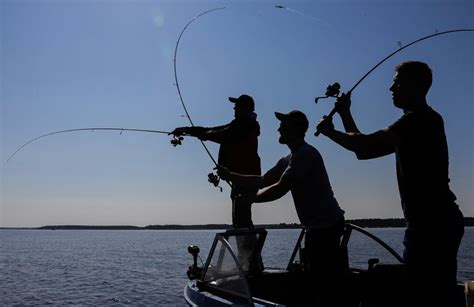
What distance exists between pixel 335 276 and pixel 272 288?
2417 mm

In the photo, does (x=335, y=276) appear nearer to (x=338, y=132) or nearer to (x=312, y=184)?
(x=312, y=184)

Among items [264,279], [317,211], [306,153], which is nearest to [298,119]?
[306,153]

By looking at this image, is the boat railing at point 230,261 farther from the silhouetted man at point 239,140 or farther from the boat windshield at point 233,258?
the silhouetted man at point 239,140

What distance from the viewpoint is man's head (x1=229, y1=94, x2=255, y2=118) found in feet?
24.1

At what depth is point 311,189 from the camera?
177 inches

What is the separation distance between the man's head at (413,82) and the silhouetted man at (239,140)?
3866 mm

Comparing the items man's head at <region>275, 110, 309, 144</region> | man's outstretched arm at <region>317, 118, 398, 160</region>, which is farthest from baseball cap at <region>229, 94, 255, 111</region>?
man's outstretched arm at <region>317, 118, 398, 160</region>

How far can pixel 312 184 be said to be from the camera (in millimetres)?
4508

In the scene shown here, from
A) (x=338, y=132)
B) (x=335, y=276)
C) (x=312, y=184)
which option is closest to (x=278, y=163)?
(x=312, y=184)

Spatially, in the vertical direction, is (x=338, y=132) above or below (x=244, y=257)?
above

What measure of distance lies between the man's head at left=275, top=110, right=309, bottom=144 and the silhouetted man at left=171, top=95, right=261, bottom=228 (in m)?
2.57

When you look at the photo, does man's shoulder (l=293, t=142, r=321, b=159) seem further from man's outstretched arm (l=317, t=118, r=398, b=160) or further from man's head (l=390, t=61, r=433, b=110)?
man's head (l=390, t=61, r=433, b=110)

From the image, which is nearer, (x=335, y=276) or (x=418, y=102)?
(x=418, y=102)

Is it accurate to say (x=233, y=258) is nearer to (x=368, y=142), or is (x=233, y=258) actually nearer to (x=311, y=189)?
(x=311, y=189)
